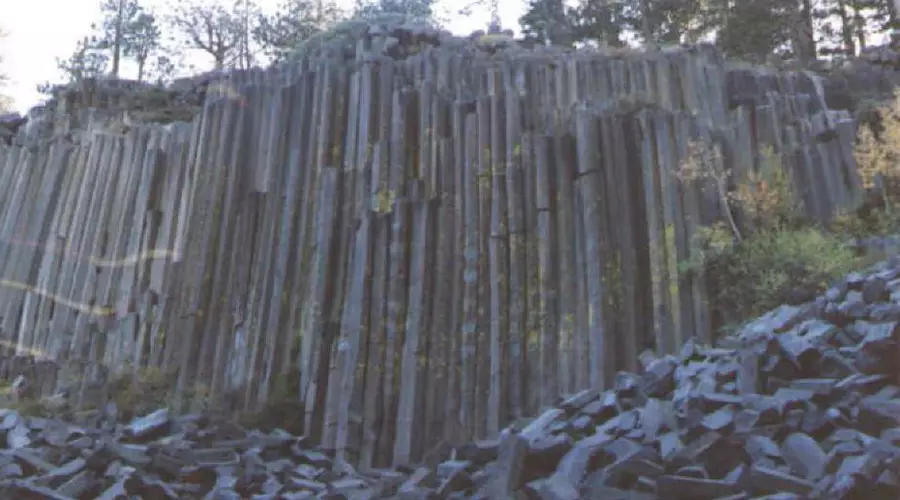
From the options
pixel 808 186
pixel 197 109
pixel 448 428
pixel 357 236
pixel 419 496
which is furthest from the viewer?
pixel 197 109

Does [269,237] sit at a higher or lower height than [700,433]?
higher

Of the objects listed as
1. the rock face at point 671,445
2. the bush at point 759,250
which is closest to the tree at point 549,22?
the bush at point 759,250

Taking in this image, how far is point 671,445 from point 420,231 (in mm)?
5241

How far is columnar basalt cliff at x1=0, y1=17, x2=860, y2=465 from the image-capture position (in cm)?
852

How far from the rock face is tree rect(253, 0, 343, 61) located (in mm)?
25392

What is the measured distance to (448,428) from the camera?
8.56m

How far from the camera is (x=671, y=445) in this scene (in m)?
4.77

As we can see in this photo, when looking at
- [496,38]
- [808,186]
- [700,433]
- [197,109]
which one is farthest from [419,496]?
[197,109]

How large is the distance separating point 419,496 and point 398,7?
26787mm

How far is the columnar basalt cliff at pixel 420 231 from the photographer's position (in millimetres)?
8516

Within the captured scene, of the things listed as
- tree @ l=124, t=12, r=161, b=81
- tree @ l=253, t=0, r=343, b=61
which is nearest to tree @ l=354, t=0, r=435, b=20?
tree @ l=253, t=0, r=343, b=61

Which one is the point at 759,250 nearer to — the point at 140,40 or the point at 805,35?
the point at 805,35

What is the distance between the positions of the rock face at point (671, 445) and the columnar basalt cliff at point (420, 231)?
5.37 feet

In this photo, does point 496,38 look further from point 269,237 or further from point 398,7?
point 398,7
